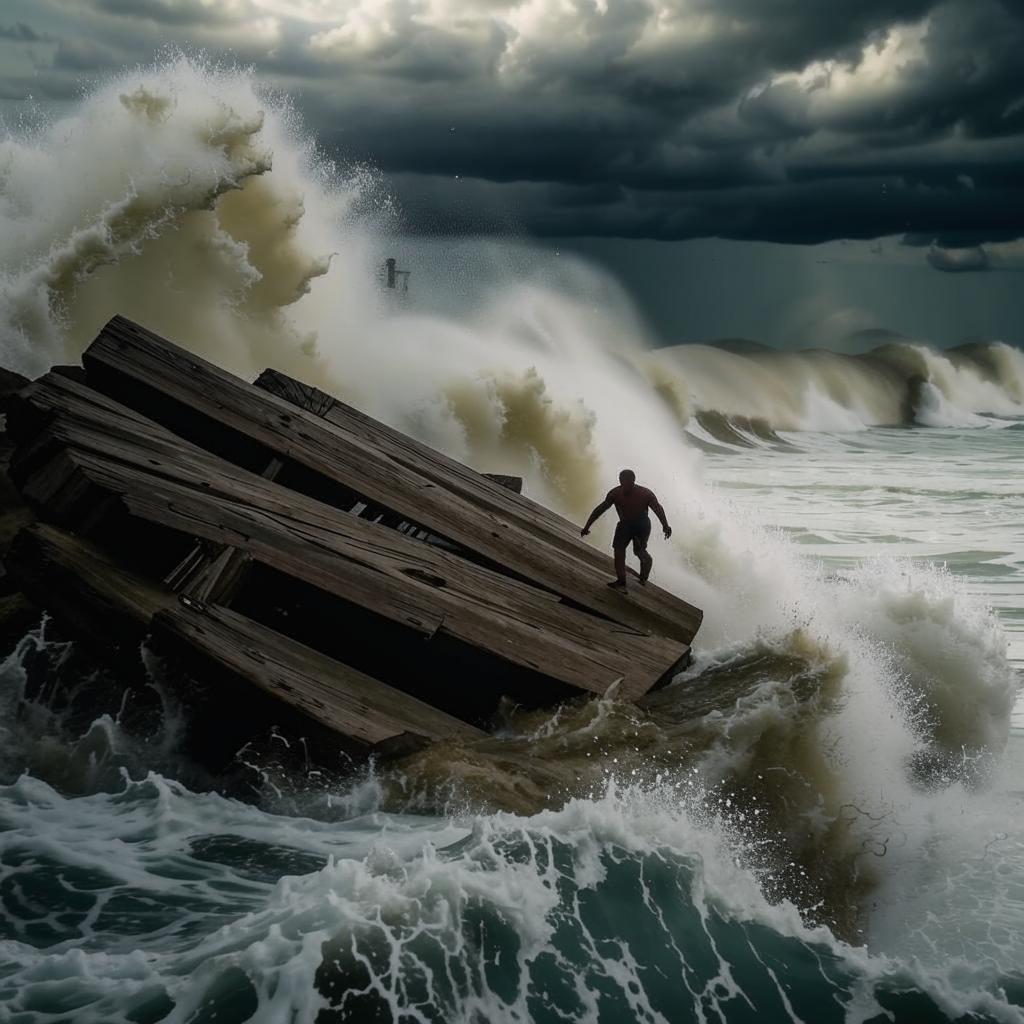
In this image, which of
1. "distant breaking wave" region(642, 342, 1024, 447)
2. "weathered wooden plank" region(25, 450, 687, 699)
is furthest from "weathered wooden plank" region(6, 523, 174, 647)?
"distant breaking wave" region(642, 342, 1024, 447)

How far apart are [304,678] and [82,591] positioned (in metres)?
0.93

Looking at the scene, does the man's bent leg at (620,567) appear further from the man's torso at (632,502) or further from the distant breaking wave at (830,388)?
the distant breaking wave at (830,388)

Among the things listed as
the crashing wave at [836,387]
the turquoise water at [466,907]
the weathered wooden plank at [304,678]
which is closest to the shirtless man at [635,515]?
the turquoise water at [466,907]

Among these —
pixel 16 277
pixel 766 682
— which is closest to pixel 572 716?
pixel 766 682

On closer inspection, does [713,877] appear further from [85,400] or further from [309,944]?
[85,400]

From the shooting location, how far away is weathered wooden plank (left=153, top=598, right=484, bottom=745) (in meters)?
4.20

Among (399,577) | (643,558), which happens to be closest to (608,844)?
(399,577)

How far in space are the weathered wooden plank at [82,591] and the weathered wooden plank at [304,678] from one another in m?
0.19

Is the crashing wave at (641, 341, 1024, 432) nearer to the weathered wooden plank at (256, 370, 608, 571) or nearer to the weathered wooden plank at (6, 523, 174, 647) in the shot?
the weathered wooden plank at (256, 370, 608, 571)

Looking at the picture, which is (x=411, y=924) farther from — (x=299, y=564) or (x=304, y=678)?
(x=299, y=564)

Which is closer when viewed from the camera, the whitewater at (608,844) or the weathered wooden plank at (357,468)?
the whitewater at (608,844)

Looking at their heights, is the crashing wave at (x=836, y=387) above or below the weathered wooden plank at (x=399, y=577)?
above

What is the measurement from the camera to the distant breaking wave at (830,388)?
34.2m

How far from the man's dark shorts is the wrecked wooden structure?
21 centimetres
